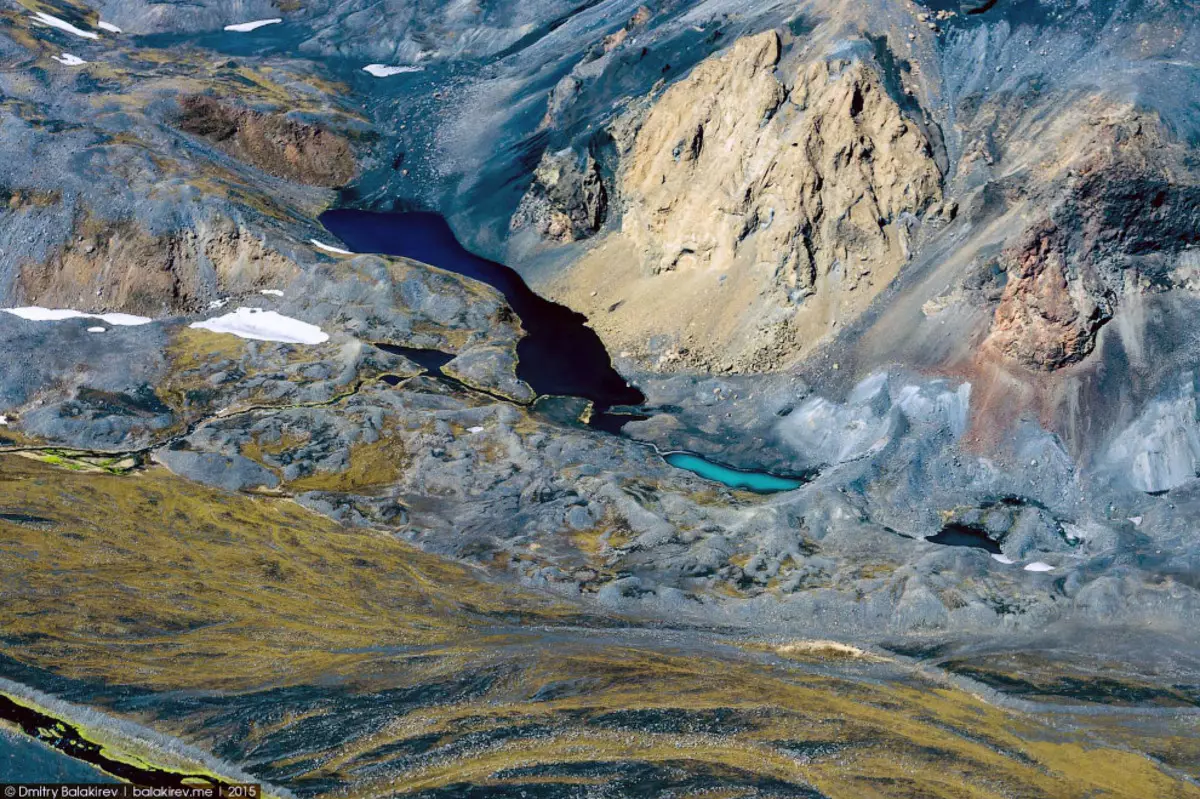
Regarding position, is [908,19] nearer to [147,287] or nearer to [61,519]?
→ [147,287]

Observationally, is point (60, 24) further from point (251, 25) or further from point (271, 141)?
point (271, 141)

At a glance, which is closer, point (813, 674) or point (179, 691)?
point (179, 691)

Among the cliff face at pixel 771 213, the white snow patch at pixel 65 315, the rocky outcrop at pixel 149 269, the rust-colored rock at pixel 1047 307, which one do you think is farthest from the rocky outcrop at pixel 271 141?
the rust-colored rock at pixel 1047 307

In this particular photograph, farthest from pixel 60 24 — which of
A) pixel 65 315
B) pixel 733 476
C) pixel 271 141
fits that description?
pixel 733 476

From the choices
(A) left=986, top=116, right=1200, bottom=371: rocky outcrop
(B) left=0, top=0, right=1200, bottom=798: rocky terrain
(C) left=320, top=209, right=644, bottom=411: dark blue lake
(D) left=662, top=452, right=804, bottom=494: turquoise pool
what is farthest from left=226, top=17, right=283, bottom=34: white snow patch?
(A) left=986, top=116, right=1200, bottom=371: rocky outcrop

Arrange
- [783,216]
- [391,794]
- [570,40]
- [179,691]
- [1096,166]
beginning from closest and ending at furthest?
[391,794] → [179,691] → [1096,166] → [783,216] → [570,40]

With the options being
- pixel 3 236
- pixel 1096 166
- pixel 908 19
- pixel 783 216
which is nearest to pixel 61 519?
pixel 3 236

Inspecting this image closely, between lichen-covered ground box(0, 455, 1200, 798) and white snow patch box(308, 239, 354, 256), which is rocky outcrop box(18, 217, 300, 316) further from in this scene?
lichen-covered ground box(0, 455, 1200, 798)
